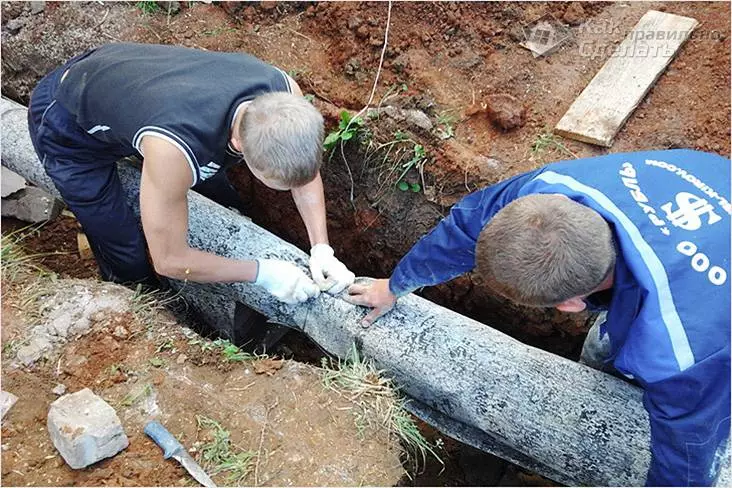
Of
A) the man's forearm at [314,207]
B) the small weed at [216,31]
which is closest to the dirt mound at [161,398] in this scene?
the man's forearm at [314,207]

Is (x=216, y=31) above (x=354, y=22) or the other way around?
the other way around

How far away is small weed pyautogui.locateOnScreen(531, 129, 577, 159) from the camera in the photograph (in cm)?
360

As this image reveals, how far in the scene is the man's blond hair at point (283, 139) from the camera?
8.20 feet

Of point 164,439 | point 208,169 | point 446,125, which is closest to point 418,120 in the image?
point 446,125

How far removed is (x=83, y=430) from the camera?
8.29 ft

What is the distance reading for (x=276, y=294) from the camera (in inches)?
124

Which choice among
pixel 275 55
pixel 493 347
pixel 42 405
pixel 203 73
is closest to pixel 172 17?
pixel 275 55

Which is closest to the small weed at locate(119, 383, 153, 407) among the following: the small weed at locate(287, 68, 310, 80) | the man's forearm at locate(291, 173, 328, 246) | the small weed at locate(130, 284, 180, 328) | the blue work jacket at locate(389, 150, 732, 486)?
the small weed at locate(130, 284, 180, 328)

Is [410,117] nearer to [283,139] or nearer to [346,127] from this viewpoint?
[346,127]

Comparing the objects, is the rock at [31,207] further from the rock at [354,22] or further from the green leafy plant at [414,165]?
the green leafy plant at [414,165]

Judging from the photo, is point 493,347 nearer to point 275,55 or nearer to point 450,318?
point 450,318

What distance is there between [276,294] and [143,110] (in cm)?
98

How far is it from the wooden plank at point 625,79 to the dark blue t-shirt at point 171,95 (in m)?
1.59

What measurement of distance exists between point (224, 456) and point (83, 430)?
21.3 inches
